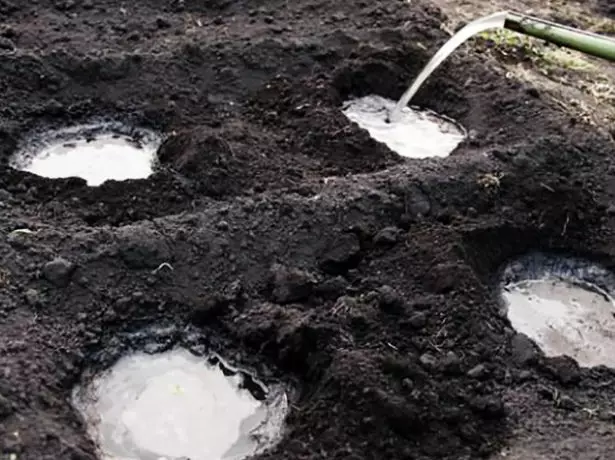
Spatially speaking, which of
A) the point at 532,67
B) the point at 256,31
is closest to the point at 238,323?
the point at 256,31

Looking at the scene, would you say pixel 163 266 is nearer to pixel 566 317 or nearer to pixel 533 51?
pixel 566 317

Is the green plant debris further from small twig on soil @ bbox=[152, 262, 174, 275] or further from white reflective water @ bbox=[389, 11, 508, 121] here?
small twig on soil @ bbox=[152, 262, 174, 275]

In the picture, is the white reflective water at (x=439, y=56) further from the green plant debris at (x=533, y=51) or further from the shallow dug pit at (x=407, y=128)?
the green plant debris at (x=533, y=51)

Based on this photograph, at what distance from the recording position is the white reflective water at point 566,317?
4934 mm

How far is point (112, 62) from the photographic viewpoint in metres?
6.44

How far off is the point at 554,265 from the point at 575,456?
5.03 ft

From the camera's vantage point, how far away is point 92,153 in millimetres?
5934

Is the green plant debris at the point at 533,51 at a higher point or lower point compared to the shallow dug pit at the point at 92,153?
higher

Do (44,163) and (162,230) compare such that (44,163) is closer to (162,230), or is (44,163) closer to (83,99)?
A: (83,99)

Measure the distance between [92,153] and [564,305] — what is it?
2785mm

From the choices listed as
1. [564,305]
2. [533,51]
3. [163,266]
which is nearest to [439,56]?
[533,51]

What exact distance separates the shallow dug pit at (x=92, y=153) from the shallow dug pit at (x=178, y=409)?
1.44m

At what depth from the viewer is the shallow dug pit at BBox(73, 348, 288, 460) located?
4.23m

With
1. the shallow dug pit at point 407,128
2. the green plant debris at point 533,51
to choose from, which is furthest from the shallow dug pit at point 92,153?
the green plant debris at point 533,51
